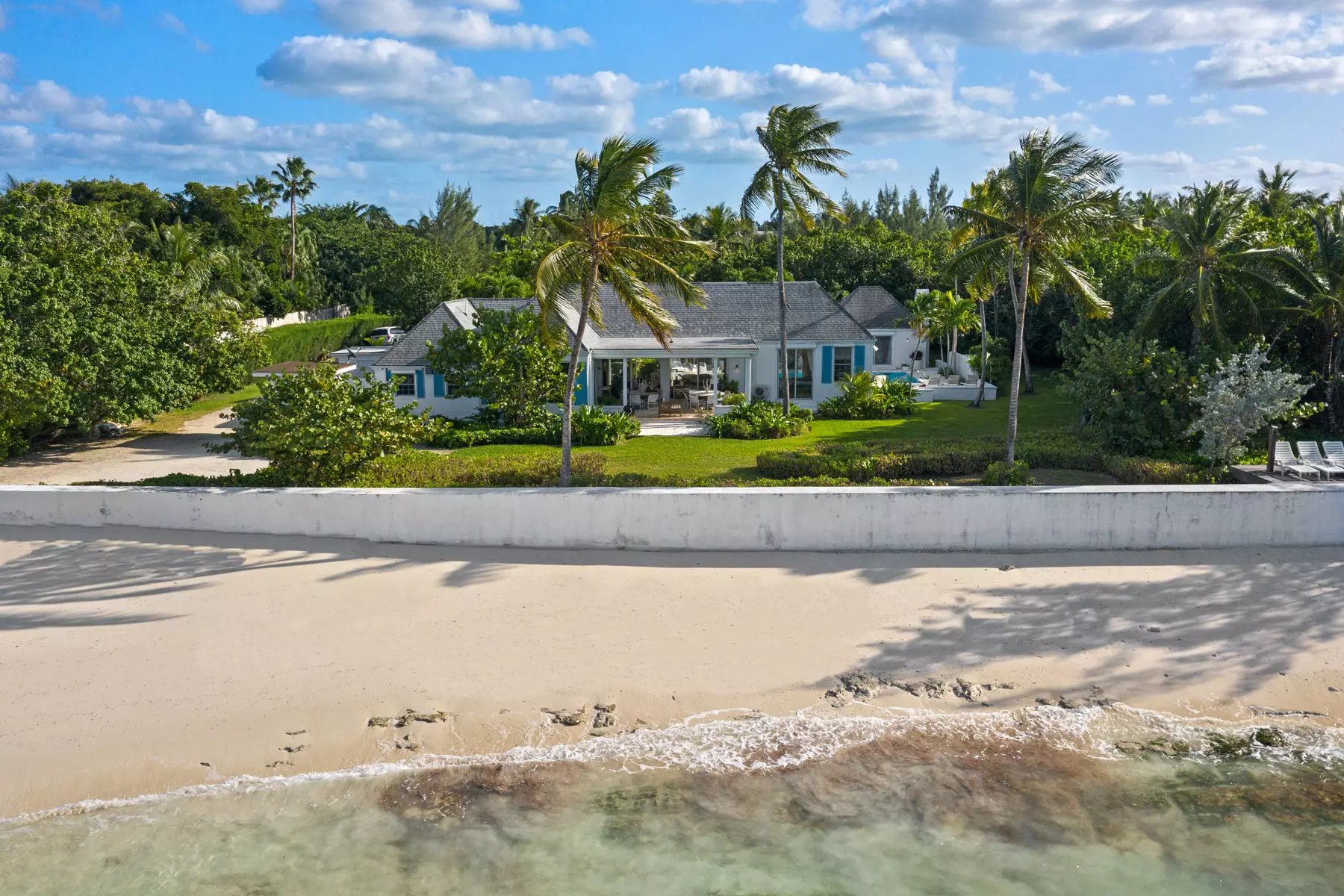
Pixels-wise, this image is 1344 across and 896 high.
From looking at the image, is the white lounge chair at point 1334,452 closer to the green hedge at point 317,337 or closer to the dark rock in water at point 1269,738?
the dark rock in water at point 1269,738

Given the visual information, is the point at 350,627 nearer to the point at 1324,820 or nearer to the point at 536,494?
the point at 536,494

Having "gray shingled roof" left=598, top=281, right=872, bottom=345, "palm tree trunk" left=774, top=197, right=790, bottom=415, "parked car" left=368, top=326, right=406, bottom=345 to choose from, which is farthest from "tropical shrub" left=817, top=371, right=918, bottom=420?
"parked car" left=368, top=326, right=406, bottom=345

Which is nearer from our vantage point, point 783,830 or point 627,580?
point 783,830

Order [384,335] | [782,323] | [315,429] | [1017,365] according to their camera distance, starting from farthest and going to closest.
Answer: [384,335], [782,323], [1017,365], [315,429]

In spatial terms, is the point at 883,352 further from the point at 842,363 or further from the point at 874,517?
the point at 874,517

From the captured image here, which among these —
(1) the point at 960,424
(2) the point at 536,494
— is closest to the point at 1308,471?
(1) the point at 960,424

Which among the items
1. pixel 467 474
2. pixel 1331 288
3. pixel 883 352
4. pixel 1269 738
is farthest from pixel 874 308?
pixel 1269 738

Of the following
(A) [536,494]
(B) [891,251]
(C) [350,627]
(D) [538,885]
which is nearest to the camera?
(D) [538,885]

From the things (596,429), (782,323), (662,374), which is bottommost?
(596,429)

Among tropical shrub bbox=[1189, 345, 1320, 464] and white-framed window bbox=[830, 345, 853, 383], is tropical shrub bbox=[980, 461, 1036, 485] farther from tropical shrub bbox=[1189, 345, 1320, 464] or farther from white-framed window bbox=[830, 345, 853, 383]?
white-framed window bbox=[830, 345, 853, 383]
